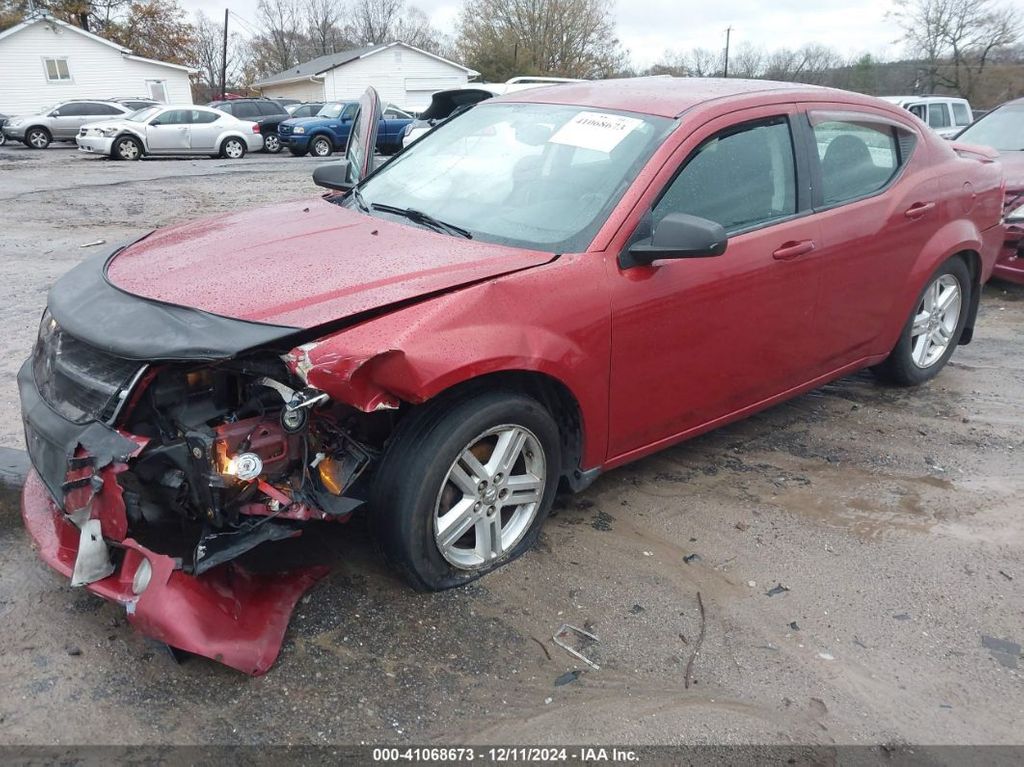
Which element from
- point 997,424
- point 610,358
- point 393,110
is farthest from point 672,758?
point 393,110

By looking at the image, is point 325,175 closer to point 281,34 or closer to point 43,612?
point 43,612

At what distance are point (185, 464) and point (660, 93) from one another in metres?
2.64

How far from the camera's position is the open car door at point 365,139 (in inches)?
174

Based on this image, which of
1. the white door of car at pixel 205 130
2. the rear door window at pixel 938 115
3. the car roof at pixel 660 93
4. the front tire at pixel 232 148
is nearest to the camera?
the car roof at pixel 660 93

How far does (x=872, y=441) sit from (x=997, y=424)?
2.84 feet

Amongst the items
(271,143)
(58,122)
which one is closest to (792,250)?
(271,143)

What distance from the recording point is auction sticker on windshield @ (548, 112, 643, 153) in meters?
3.45

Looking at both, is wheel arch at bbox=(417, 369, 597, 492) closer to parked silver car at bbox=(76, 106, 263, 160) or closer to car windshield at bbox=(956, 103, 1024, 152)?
car windshield at bbox=(956, 103, 1024, 152)

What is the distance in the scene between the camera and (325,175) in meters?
4.75

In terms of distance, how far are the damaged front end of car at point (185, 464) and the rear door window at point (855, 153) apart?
2.66m

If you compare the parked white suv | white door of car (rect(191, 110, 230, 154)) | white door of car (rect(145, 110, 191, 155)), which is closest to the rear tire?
white door of car (rect(145, 110, 191, 155))

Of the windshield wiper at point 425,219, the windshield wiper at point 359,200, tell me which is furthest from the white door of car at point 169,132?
the windshield wiper at point 425,219

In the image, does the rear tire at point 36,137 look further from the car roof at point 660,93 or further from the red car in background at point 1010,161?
the car roof at point 660,93

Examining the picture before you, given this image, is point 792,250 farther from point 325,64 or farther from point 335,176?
point 325,64
